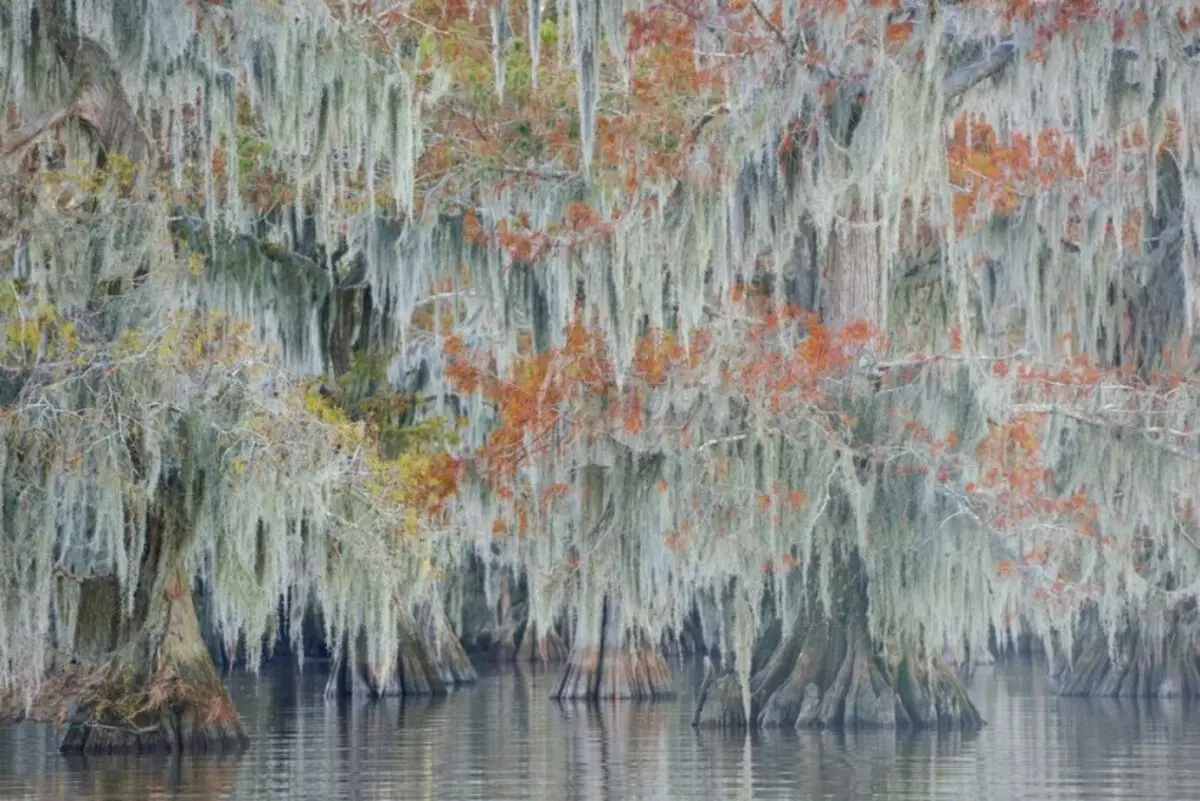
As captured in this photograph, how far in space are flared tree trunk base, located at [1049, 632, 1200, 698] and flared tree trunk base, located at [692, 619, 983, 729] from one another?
5268 millimetres

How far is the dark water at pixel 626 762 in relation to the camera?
13.7 meters

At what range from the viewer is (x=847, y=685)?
66.0 ft


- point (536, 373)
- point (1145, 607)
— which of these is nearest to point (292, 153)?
point (536, 373)

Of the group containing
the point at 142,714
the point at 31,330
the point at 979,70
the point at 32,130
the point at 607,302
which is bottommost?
the point at 142,714

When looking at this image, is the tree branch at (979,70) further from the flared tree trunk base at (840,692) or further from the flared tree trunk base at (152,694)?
the flared tree trunk base at (152,694)

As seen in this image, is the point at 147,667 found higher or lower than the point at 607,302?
lower

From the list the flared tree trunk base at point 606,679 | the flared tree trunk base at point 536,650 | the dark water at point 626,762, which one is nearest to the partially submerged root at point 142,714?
the dark water at point 626,762

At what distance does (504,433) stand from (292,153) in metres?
3.66

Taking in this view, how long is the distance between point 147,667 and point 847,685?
22.1 ft

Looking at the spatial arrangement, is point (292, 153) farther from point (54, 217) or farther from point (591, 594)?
point (591, 594)

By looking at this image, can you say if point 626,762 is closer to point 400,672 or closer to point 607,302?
point 607,302

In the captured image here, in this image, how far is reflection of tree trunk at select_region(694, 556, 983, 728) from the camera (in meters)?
20.0

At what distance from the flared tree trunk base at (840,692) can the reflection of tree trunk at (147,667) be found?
576cm

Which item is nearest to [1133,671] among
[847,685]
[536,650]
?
[847,685]
